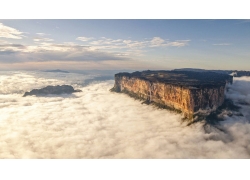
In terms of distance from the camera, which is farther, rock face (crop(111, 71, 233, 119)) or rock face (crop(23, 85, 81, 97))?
rock face (crop(23, 85, 81, 97))

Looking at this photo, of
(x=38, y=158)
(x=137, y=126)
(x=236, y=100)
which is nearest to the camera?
(x=38, y=158)

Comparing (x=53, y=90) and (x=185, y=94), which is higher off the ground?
(x=185, y=94)

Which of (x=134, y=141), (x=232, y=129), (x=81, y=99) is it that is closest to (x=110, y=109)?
(x=81, y=99)

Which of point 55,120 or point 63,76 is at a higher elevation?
point 63,76

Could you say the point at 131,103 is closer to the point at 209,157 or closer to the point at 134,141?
the point at 134,141

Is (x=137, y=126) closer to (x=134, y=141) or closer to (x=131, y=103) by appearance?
(x=134, y=141)

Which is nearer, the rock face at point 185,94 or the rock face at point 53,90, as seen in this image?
the rock face at point 185,94

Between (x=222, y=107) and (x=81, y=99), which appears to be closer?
(x=222, y=107)

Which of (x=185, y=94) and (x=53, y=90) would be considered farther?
(x=53, y=90)

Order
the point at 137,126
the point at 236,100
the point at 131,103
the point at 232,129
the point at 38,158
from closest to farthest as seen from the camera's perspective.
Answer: the point at 38,158 → the point at 232,129 → the point at 137,126 → the point at 236,100 → the point at 131,103

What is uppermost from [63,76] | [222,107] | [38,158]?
[63,76]
